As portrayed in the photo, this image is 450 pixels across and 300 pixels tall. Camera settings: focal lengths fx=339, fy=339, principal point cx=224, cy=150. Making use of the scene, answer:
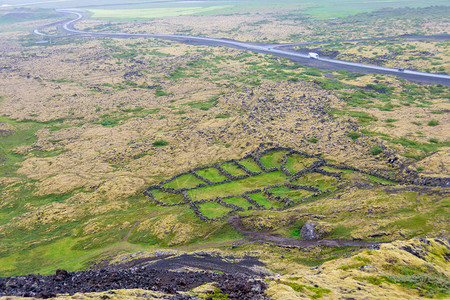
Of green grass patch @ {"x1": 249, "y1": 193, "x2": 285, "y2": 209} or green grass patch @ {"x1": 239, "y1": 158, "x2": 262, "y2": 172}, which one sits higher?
green grass patch @ {"x1": 239, "y1": 158, "x2": 262, "y2": 172}

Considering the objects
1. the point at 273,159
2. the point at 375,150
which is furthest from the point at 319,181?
the point at 375,150

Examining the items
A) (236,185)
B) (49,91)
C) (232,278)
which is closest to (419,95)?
(236,185)

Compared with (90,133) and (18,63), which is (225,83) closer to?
(90,133)

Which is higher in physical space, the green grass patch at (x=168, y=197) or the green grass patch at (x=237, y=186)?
the green grass patch at (x=237, y=186)

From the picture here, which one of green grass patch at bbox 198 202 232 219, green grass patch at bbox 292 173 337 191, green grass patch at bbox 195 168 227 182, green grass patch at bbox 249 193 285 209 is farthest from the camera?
green grass patch at bbox 195 168 227 182

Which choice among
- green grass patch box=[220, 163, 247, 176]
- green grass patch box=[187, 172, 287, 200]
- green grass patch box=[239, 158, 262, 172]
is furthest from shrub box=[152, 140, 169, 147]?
green grass patch box=[187, 172, 287, 200]

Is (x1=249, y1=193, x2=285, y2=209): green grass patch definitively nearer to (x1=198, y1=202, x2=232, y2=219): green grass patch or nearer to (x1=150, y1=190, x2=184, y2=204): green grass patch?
(x1=198, y1=202, x2=232, y2=219): green grass patch

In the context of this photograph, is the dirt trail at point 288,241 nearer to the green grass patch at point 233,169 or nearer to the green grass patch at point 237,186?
the green grass patch at point 237,186

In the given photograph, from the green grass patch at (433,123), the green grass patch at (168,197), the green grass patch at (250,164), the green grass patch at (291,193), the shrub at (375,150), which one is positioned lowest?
the green grass patch at (168,197)

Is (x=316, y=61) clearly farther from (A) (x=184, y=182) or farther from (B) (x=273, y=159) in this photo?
(A) (x=184, y=182)

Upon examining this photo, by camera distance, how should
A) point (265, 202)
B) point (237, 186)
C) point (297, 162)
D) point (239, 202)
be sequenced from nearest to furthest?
point (265, 202) < point (239, 202) < point (237, 186) < point (297, 162)

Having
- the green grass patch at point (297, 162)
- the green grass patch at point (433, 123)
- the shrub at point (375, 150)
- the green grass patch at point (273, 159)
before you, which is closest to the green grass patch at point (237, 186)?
the green grass patch at point (297, 162)
